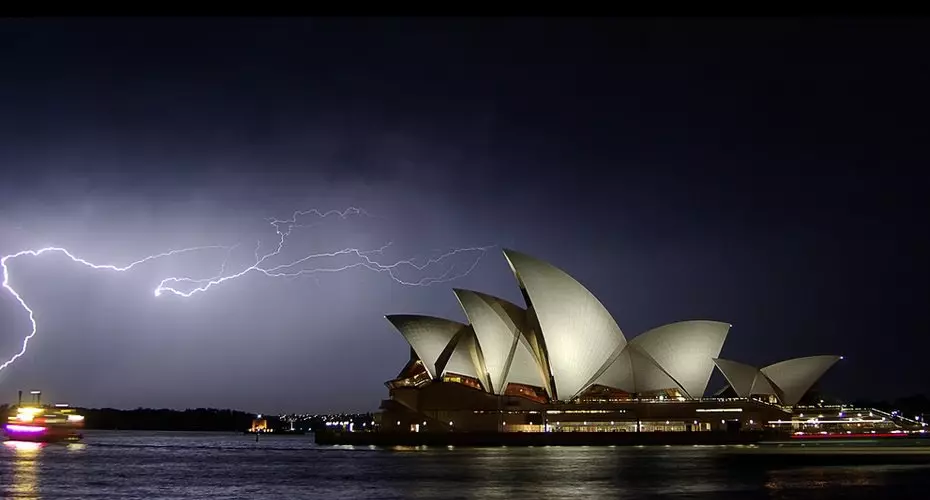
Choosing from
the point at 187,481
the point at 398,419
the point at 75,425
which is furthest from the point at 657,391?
the point at 75,425

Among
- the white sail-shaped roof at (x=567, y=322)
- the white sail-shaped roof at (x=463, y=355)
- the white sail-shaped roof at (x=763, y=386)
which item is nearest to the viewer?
the white sail-shaped roof at (x=567, y=322)

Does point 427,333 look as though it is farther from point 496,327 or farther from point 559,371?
point 559,371

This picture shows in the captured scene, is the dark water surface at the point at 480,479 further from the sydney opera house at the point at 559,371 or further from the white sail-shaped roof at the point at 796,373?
the white sail-shaped roof at the point at 796,373

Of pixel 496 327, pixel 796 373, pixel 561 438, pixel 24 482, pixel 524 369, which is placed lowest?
pixel 24 482

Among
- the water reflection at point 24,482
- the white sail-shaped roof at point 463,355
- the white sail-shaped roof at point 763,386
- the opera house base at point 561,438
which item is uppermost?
the white sail-shaped roof at point 463,355

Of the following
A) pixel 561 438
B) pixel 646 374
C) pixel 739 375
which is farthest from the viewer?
pixel 739 375

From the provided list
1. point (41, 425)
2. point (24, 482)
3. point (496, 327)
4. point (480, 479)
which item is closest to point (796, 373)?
point (496, 327)

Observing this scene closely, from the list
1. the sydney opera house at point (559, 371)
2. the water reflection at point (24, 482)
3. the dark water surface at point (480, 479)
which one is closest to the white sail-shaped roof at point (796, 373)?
the sydney opera house at point (559, 371)
